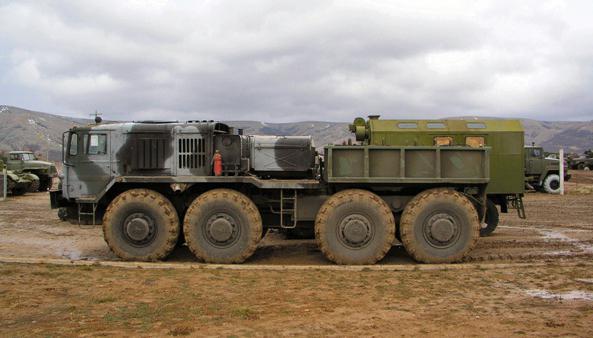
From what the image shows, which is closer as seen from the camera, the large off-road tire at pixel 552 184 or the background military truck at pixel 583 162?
the large off-road tire at pixel 552 184

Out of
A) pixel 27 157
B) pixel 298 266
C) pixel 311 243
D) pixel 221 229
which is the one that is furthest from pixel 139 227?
pixel 27 157

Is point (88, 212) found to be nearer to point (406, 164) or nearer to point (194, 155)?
point (194, 155)

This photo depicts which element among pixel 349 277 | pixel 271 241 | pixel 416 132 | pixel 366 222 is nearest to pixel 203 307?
pixel 349 277

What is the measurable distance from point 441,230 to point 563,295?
2692 mm

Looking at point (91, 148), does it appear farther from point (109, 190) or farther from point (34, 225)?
point (34, 225)

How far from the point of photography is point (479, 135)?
39.5 feet

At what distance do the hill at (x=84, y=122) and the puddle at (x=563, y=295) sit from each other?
4636cm

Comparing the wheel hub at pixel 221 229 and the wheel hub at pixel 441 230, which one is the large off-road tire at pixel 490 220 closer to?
the wheel hub at pixel 441 230

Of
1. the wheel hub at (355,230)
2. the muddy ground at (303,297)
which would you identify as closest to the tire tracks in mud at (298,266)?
the muddy ground at (303,297)

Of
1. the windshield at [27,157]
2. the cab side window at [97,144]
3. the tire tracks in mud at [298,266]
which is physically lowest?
the tire tracks in mud at [298,266]

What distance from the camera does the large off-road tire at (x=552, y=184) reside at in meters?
27.0

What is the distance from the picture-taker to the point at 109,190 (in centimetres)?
1084

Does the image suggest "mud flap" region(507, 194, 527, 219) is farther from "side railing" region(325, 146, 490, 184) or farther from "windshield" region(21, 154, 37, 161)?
"windshield" region(21, 154, 37, 161)

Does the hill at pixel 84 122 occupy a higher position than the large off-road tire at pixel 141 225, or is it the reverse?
the hill at pixel 84 122
